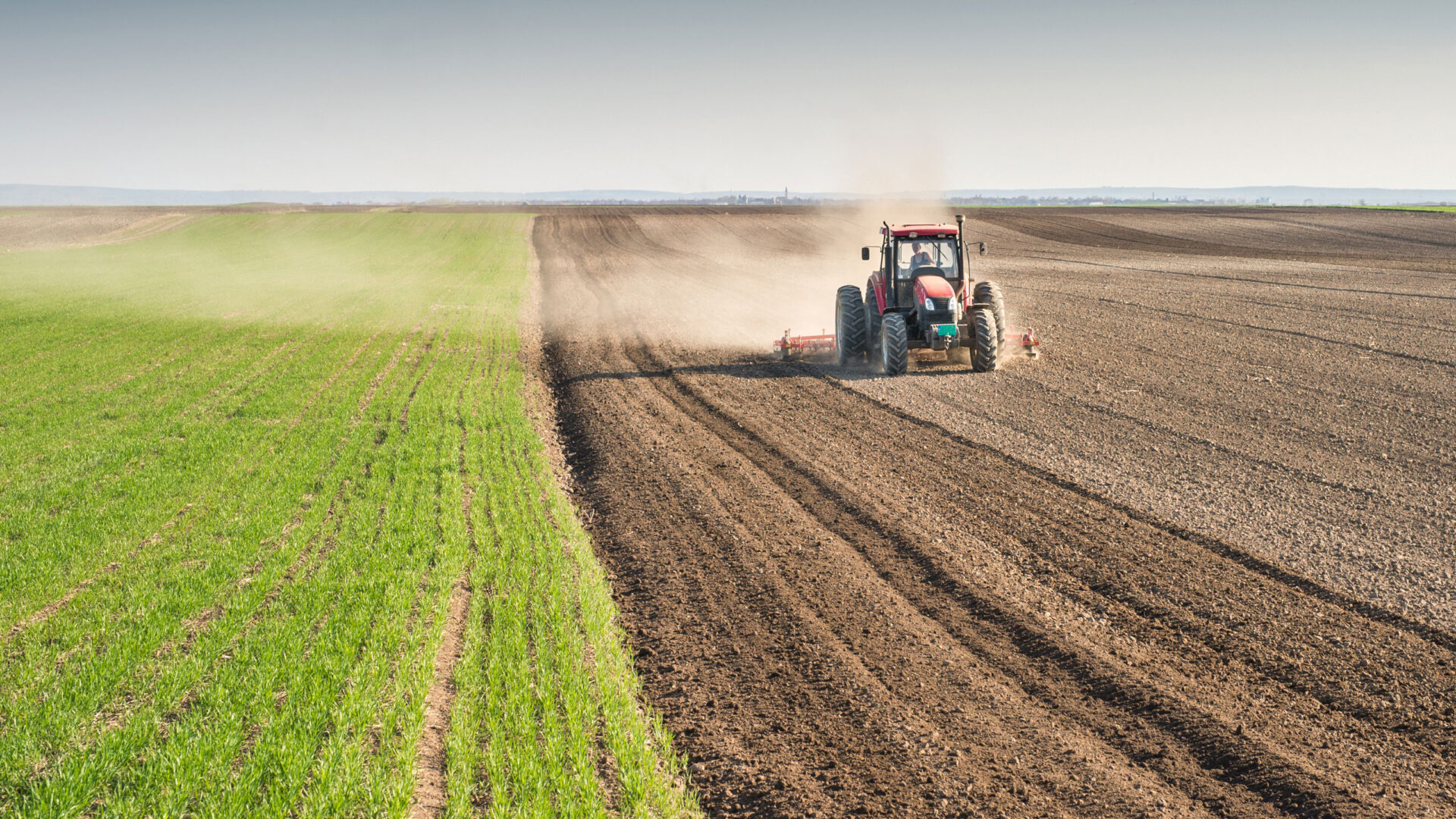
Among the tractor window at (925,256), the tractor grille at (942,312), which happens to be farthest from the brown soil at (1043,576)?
the tractor window at (925,256)

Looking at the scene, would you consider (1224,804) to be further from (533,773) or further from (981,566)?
(533,773)

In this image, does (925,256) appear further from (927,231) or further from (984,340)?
(984,340)

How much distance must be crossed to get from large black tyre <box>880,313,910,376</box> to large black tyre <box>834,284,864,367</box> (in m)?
1.11

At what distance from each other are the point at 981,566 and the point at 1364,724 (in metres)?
3.07

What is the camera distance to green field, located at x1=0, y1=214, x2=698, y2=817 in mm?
4930

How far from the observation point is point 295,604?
7.17 metres

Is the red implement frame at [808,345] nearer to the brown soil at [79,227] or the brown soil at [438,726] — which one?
the brown soil at [438,726]

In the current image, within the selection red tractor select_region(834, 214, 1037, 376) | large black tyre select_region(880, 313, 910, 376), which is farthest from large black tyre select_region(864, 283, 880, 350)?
large black tyre select_region(880, 313, 910, 376)

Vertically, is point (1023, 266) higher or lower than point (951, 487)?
higher

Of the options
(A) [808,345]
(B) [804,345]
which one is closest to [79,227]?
(B) [804,345]

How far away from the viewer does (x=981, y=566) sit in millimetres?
7977

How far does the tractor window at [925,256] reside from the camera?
648 inches

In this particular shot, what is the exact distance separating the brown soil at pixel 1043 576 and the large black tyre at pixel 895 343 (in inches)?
18.3

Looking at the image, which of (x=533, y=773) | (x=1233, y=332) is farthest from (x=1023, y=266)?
(x=533, y=773)
